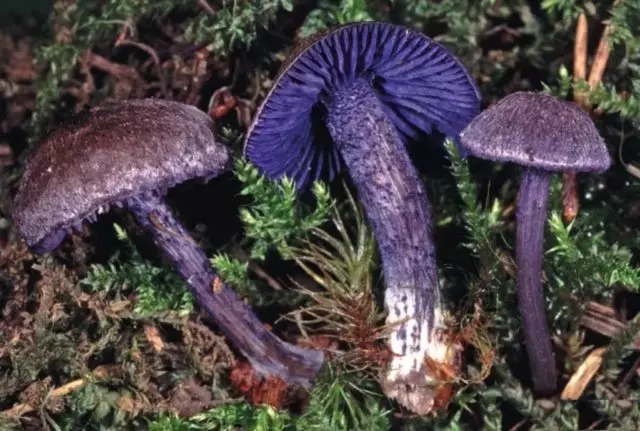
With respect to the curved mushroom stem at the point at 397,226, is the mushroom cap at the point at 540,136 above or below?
above

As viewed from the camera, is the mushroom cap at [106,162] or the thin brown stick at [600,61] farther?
the thin brown stick at [600,61]

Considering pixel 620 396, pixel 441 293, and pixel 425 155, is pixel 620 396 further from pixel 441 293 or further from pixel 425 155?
pixel 425 155

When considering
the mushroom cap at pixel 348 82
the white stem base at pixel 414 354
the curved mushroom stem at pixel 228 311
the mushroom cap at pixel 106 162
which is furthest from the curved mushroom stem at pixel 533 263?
the mushroom cap at pixel 106 162

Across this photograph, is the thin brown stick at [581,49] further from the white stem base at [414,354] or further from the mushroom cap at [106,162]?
the mushroom cap at [106,162]

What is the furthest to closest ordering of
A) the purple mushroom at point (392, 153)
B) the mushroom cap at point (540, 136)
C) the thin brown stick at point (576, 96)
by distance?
the thin brown stick at point (576, 96) → the purple mushroom at point (392, 153) → the mushroom cap at point (540, 136)

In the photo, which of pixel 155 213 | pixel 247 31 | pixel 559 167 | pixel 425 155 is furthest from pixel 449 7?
pixel 155 213

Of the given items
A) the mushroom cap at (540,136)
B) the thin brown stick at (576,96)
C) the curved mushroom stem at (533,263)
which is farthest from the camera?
the thin brown stick at (576,96)

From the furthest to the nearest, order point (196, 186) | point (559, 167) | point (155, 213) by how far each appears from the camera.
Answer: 1. point (196, 186)
2. point (155, 213)
3. point (559, 167)

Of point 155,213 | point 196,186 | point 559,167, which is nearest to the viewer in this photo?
point 559,167
